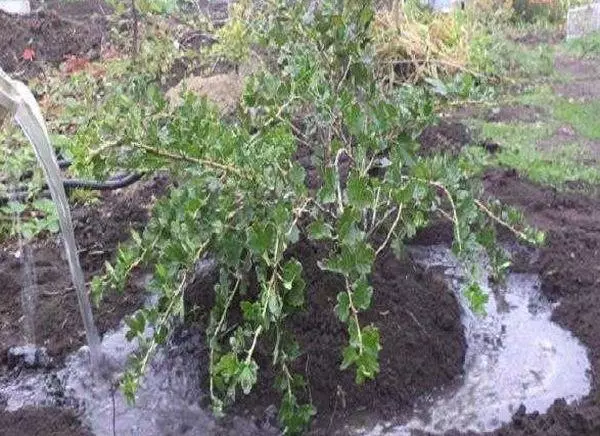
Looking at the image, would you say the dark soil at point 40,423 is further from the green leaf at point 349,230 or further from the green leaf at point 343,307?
the green leaf at point 349,230

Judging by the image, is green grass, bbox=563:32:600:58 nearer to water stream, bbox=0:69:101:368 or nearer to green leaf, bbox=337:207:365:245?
water stream, bbox=0:69:101:368

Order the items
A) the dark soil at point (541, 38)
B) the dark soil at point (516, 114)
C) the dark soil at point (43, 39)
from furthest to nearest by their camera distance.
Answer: the dark soil at point (541, 38) < the dark soil at point (43, 39) < the dark soil at point (516, 114)

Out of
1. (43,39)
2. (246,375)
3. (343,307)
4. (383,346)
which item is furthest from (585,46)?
(246,375)

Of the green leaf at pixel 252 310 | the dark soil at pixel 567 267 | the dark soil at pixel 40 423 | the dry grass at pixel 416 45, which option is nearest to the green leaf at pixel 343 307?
the green leaf at pixel 252 310

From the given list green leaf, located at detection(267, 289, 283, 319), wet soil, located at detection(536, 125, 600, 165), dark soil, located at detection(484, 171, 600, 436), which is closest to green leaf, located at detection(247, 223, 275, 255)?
green leaf, located at detection(267, 289, 283, 319)

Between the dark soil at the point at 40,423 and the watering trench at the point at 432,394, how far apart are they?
0.06 meters

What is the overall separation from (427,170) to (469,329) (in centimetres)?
94

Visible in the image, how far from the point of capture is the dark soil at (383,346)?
131 inches

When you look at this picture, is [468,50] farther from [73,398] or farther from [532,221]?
[73,398]

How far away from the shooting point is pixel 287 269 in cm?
284

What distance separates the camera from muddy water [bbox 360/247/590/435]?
328 cm

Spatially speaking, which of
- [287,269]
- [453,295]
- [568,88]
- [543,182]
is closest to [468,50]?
[568,88]

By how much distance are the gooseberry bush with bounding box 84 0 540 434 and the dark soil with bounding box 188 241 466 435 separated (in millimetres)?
102

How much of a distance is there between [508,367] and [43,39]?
733 centimetres
